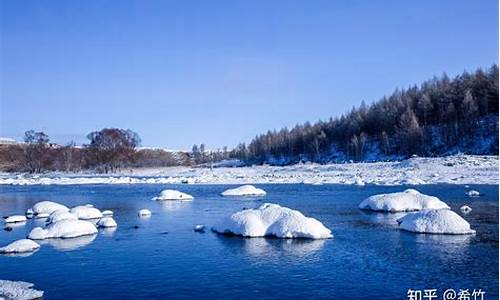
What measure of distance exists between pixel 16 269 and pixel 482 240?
1872 centimetres

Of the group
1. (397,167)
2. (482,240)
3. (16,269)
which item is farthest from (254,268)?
(397,167)

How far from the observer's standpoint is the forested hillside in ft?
271

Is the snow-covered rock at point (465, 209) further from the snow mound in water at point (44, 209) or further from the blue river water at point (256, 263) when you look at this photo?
the snow mound in water at point (44, 209)

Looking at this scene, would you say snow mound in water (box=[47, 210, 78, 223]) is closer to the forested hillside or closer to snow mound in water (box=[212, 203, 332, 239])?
snow mound in water (box=[212, 203, 332, 239])

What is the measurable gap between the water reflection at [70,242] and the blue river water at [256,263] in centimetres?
5

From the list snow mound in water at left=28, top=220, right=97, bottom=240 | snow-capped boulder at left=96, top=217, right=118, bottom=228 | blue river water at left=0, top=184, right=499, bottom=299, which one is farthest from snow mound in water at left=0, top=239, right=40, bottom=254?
→ snow-capped boulder at left=96, top=217, right=118, bottom=228

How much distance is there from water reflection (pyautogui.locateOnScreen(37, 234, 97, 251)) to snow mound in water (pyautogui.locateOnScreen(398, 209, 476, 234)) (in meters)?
15.4

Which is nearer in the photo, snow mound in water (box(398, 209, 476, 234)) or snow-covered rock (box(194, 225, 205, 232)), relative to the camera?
snow mound in water (box(398, 209, 476, 234))

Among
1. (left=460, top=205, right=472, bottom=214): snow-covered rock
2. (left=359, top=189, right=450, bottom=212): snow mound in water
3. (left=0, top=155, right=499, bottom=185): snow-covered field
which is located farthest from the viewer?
(left=0, top=155, right=499, bottom=185): snow-covered field

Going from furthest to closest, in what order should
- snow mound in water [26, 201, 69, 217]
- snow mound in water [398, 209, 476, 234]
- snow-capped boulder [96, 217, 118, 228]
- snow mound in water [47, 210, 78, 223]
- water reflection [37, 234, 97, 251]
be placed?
snow mound in water [26, 201, 69, 217], snow mound in water [47, 210, 78, 223], snow-capped boulder [96, 217, 118, 228], snow mound in water [398, 209, 476, 234], water reflection [37, 234, 97, 251]

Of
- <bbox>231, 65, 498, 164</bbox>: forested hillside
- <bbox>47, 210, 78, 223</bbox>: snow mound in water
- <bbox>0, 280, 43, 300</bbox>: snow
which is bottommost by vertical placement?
<bbox>0, 280, 43, 300</bbox>: snow

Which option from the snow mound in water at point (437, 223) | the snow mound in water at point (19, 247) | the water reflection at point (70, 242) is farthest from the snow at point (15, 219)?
the snow mound in water at point (437, 223)

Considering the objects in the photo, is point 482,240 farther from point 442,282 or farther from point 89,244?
Answer: point 89,244

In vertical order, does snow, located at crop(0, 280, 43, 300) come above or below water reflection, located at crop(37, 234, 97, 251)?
below
